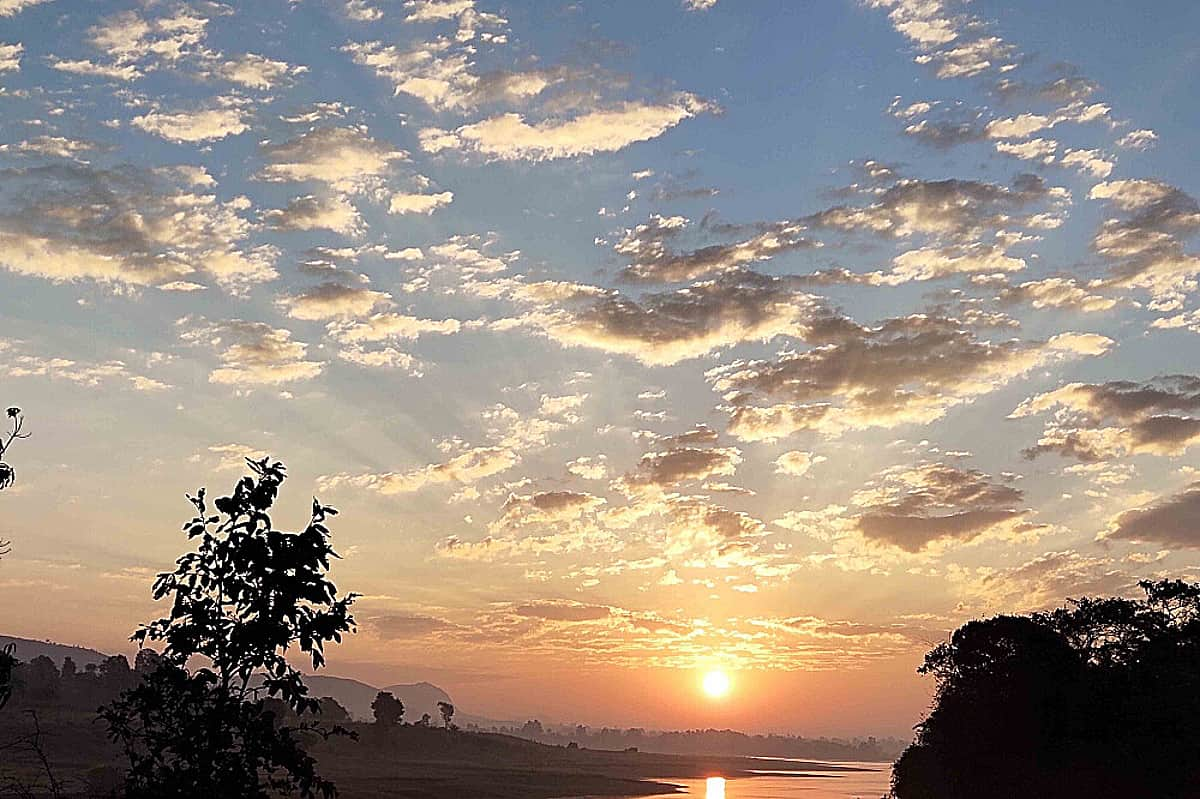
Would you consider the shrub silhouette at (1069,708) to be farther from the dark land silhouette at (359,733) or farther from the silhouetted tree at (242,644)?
the silhouetted tree at (242,644)

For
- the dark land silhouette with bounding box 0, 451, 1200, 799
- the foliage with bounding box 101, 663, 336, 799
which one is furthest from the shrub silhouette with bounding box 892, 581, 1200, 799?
the foliage with bounding box 101, 663, 336, 799

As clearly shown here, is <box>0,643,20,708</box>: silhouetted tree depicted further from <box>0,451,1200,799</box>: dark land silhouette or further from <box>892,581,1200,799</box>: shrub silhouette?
<box>892,581,1200,799</box>: shrub silhouette

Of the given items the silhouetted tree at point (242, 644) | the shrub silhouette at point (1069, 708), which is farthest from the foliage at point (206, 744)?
the shrub silhouette at point (1069, 708)

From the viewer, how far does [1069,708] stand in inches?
3046

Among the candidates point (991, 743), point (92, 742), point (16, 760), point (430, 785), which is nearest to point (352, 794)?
point (430, 785)

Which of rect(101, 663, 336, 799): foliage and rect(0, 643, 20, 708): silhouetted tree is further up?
rect(0, 643, 20, 708): silhouetted tree

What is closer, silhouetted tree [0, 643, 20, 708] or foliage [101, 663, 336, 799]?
silhouetted tree [0, 643, 20, 708]

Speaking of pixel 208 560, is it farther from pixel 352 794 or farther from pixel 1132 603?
pixel 352 794

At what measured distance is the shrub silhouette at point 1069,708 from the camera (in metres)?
70.7

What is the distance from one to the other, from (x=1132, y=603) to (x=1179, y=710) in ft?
53.4

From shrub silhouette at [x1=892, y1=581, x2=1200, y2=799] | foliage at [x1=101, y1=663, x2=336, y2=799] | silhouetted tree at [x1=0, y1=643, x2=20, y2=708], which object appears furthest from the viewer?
shrub silhouette at [x1=892, y1=581, x2=1200, y2=799]

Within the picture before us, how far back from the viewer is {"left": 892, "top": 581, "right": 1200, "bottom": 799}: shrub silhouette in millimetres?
70688

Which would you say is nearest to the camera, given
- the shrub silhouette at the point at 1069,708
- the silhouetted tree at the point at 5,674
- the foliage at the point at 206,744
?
the silhouetted tree at the point at 5,674

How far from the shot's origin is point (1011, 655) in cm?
8319
